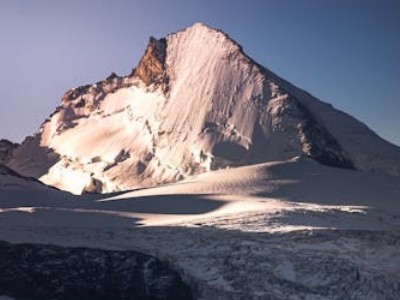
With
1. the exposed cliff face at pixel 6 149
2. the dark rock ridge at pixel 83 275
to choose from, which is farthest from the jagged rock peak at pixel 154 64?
the dark rock ridge at pixel 83 275

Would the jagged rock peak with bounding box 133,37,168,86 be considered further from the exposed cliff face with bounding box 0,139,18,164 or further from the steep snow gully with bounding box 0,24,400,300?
the exposed cliff face with bounding box 0,139,18,164

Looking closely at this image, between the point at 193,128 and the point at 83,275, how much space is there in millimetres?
25731

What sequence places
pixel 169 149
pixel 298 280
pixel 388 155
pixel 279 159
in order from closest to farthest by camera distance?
pixel 298 280, pixel 279 159, pixel 169 149, pixel 388 155

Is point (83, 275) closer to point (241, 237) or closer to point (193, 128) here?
point (241, 237)

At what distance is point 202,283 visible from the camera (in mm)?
22844

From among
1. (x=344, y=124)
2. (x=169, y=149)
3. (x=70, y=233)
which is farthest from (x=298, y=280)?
(x=344, y=124)

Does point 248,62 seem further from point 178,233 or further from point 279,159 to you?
point 178,233

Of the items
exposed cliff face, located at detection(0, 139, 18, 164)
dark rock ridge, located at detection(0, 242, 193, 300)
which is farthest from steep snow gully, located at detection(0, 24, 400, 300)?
exposed cliff face, located at detection(0, 139, 18, 164)

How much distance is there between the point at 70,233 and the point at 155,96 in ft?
95.7

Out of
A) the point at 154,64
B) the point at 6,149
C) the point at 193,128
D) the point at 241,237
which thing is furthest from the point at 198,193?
the point at 6,149

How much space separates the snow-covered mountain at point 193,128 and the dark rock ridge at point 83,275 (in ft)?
69.3

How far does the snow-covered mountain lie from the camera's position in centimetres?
4697

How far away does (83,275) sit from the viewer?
23.5 m

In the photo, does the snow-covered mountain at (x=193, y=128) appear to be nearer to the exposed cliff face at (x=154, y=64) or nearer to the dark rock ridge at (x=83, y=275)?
the exposed cliff face at (x=154, y=64)
